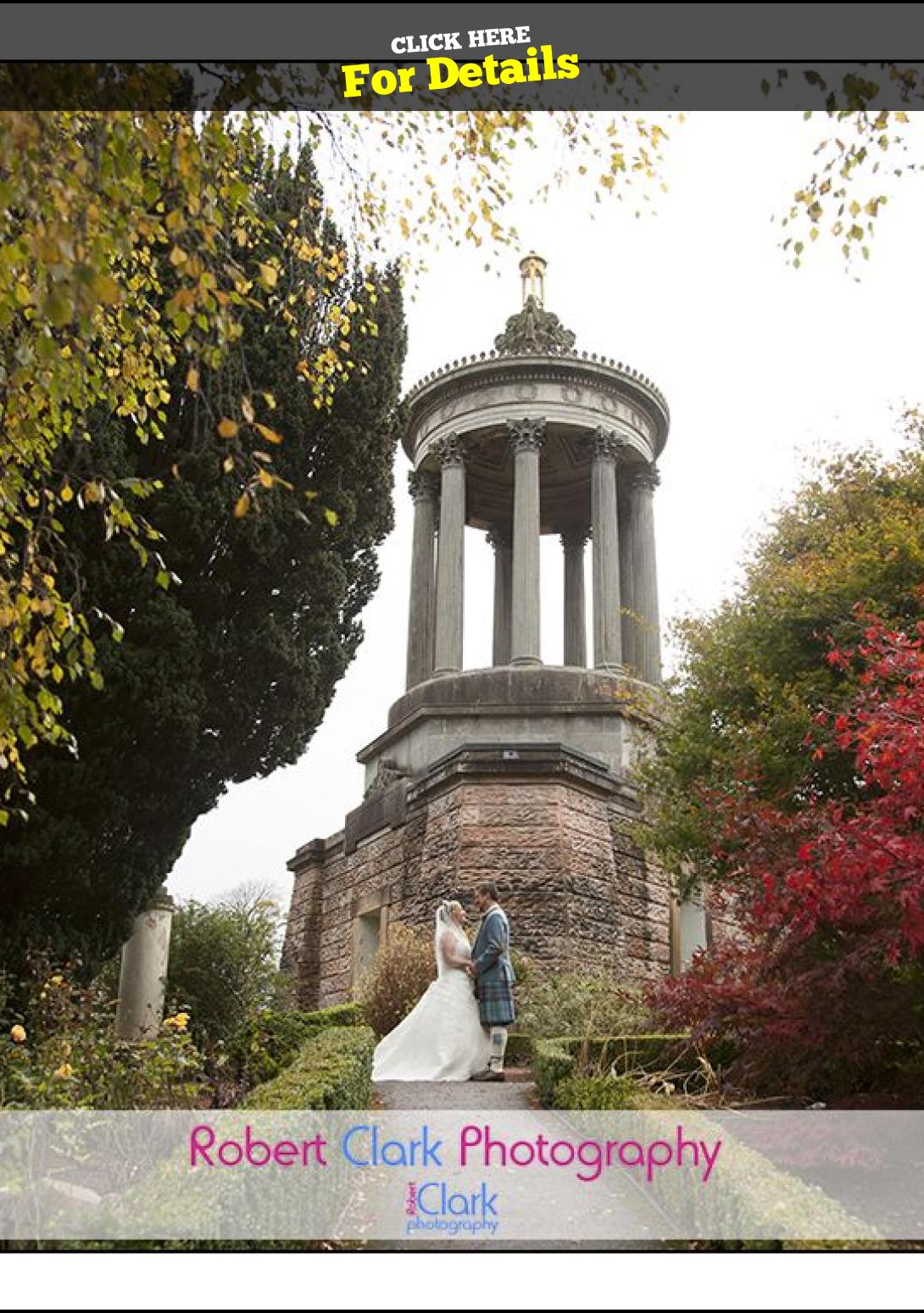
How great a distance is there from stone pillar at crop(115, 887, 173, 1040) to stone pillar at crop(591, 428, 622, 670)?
398 inches

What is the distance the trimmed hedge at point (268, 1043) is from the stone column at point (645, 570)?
1161 cm

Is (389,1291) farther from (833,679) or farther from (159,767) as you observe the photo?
(833,679)

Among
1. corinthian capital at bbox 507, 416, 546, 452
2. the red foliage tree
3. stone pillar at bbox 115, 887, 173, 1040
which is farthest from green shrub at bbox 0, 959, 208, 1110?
corinthian capital at bbox 507, 416, 546, 452

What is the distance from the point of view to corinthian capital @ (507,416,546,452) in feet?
66.4

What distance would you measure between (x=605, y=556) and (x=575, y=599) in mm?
4643

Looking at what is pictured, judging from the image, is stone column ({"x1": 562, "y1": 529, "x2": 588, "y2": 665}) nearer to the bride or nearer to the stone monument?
the stone monument

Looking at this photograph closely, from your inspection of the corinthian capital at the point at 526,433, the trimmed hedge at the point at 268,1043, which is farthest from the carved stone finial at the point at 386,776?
the trimmed hedge at the point at 268,1043

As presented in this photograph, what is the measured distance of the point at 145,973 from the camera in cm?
1080

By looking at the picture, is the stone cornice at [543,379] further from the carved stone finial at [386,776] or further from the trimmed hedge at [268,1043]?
the trimmed hedge at [268,1043]

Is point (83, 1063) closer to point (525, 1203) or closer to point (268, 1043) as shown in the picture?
point (525, 1203)

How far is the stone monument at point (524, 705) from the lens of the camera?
14.8 meters

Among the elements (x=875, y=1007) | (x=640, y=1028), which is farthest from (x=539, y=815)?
(x=875, y=1007)

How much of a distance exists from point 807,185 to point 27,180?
2935 mm

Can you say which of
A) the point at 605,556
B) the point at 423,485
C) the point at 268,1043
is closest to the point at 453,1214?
the point at 268,1043
